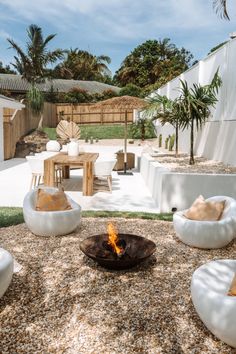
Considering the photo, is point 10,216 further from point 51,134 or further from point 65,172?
point 51,134

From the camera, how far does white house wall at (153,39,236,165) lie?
891cm

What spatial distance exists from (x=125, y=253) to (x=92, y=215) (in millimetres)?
2627

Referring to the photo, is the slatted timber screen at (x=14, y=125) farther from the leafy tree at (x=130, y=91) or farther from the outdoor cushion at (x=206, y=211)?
the outdoor cushion at (x=206, y=211)

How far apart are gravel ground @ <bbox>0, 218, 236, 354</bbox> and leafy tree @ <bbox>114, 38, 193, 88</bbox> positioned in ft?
105

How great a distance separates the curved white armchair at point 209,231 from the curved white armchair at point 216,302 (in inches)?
47.6

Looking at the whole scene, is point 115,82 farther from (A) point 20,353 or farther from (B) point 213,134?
(A) point 20,353

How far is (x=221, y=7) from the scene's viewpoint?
5883 millimetres

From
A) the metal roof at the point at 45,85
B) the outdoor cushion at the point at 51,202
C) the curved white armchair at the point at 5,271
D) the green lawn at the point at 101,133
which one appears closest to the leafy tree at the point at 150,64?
the metal roof at the point at 45,85

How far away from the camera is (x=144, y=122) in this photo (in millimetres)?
21188

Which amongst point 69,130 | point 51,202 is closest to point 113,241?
point 51,202

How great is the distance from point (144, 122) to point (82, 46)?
79.5 feet

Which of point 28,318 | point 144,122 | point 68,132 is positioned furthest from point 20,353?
point 144,122

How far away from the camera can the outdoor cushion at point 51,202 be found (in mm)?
4797

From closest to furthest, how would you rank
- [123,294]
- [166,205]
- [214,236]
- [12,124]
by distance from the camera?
[123,294] → [214,236] → [166,205] → [12,124]
